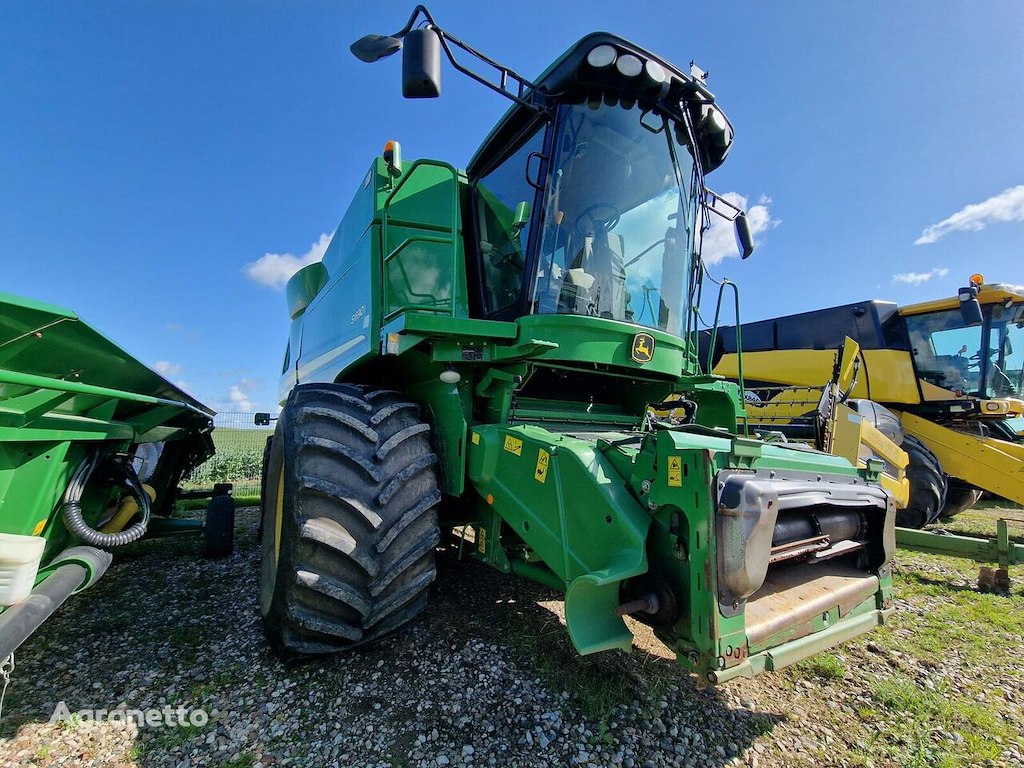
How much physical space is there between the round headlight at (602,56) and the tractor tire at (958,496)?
30.1 feet

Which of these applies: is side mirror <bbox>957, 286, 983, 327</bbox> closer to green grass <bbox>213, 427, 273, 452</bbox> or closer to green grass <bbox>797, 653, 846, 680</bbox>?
green grass <bbox>797, 653, 846, 680</bbox>

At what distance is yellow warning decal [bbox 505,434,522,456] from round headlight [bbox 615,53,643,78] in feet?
6.85

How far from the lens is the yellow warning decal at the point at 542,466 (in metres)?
2.29

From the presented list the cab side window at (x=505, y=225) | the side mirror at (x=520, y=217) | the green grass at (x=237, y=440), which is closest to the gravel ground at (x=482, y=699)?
the cab side window at (x=505, y=225)

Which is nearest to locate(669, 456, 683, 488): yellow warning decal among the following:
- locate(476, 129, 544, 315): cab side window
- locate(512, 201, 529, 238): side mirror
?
locate(476, 129, 544, 315): cab side window

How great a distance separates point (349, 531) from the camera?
7.63ft

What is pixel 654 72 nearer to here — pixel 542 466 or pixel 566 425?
pixel 566 425

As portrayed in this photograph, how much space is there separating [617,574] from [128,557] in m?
4.89

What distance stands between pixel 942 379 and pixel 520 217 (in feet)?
28.3

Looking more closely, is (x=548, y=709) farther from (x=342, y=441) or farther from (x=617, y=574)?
(x=342, y=441)

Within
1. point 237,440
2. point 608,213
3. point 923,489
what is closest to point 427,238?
point 608,213

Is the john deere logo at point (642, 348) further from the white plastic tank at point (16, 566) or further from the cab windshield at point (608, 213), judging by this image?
the white plastic tank at point (16, 566)

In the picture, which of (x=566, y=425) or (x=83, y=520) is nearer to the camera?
(x=83, y=520)

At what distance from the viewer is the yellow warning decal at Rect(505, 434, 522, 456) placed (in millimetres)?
2463
